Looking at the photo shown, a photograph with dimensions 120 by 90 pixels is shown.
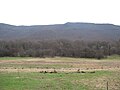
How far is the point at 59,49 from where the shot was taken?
109875mm

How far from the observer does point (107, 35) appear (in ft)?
540

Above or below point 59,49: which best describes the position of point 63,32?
above

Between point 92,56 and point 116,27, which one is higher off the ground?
point 116,27

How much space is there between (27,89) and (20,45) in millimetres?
94050

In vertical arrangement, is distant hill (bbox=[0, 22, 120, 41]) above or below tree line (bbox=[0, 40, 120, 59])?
above

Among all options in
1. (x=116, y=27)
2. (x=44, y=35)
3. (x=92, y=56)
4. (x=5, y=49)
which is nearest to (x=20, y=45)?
(x=5, y=49)

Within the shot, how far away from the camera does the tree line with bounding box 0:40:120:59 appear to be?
9550cm

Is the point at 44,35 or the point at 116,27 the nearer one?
the point at 44,35

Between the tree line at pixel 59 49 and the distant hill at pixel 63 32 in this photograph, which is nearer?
the tree line at pixel 59 49

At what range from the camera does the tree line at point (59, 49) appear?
95.5m

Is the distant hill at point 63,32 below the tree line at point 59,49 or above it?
above

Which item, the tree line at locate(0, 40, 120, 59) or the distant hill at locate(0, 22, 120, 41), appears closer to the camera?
the tree line at locate(0, 40, 120, 59)

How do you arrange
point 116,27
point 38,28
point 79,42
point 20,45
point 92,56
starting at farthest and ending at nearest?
point 38,28
point 116,27
point 79,42
point 20,45
point 92,56

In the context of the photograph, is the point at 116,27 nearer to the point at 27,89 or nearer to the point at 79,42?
the point at 79,42
